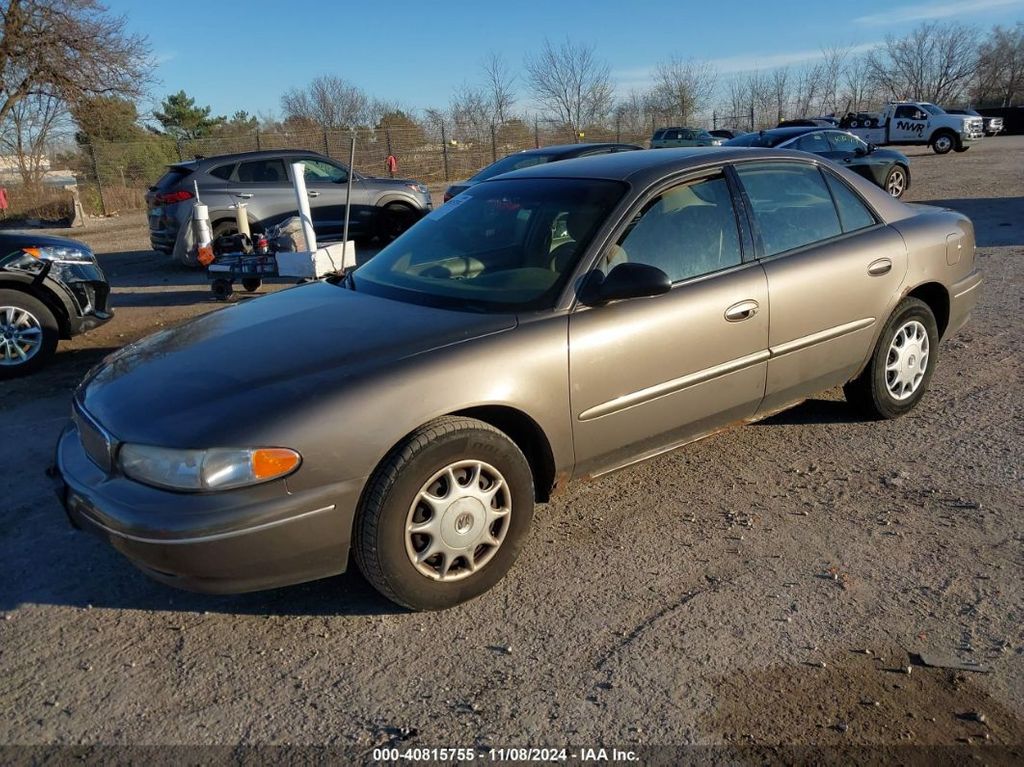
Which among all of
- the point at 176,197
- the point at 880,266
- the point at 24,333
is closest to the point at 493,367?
the point at 880,266

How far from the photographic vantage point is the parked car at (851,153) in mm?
15969

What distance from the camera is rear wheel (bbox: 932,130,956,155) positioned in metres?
31.3

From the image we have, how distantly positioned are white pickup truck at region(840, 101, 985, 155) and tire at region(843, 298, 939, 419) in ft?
103

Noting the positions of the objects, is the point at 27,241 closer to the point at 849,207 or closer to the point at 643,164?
the point at 643,164

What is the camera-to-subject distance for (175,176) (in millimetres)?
11734

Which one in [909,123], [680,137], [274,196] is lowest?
[274,196]

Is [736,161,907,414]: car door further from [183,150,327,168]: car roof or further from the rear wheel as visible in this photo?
the rear wheel

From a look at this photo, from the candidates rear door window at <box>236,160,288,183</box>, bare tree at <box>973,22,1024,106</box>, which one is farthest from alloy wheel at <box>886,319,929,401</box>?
bare tree at <box>973,22,1024,106</box>

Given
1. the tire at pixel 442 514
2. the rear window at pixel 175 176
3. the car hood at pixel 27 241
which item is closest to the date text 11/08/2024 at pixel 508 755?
the tire at pixel 442 514

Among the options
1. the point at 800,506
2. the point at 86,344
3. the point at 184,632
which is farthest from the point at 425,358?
the point at 86,344

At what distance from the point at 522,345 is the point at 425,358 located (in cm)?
41

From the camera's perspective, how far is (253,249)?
9578 mm

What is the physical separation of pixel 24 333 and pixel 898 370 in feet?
21.0

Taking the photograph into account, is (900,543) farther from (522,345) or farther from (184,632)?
(184,632)
